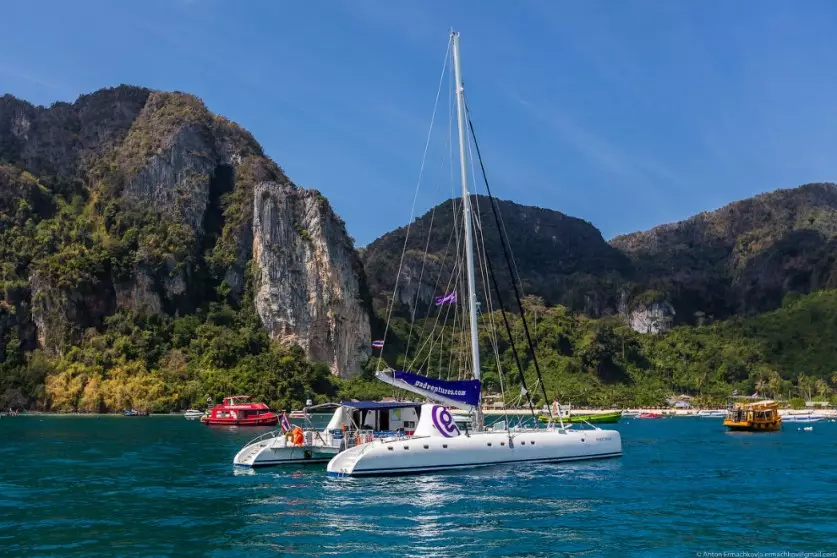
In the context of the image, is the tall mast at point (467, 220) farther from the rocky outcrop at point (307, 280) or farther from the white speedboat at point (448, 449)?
the rocky outcrop at point (307, 280)

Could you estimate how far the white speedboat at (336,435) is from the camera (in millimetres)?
44562

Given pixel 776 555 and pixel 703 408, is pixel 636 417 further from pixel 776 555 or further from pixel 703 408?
pixel 776 555

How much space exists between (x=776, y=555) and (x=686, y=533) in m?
3.59

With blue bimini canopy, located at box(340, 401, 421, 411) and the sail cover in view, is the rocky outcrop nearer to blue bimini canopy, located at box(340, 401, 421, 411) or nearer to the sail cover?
blue bimini canopy, located at box(340, 401, 421, 411)

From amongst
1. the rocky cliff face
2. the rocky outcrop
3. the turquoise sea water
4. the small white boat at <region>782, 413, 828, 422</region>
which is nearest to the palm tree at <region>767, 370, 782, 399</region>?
the small white boat at <region>782, 413, 828, 422</region>

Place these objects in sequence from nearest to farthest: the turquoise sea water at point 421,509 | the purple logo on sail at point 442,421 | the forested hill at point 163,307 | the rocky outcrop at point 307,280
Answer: the turquoise sea water at point 421,509
the purple logo on sail at point 442,421
the forested hill at point 163,307
the rocky outcrop at point 307,280

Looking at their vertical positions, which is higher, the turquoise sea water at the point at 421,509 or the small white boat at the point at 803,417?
the turquoise sea water at the point at 421,509

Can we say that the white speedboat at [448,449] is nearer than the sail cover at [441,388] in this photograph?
Yes

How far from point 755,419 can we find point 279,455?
64.3 m

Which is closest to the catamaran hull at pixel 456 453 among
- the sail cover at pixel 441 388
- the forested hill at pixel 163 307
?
the sail cover at pixel 441 388

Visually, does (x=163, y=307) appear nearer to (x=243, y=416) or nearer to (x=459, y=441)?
(x=243, y=416)

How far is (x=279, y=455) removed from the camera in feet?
149

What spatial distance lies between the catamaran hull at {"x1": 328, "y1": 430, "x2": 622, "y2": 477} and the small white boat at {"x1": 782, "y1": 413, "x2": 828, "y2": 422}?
98.6 m

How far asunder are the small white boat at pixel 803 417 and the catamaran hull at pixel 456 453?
98579mm
